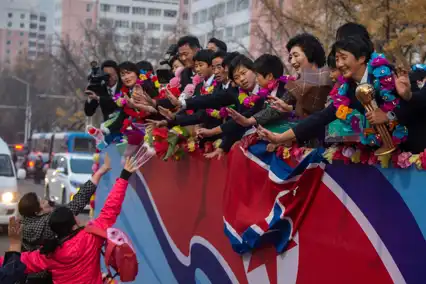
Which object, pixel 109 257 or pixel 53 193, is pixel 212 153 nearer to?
pixel 109 257

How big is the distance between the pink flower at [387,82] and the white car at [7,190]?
13.2m

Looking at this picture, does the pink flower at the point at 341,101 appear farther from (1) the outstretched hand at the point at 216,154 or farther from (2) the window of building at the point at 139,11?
(2) the window of building at the point at 139,11

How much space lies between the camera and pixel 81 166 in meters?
25.7

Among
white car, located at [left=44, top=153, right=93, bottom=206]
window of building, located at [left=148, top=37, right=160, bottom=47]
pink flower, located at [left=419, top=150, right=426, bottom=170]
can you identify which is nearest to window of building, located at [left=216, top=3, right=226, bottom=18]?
window of building, located at [left=148, top=37, right=160, bottom=47]

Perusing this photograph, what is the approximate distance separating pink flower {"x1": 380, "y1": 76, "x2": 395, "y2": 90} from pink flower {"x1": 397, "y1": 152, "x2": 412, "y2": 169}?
33cm

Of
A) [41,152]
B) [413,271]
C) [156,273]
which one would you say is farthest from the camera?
[41,152]

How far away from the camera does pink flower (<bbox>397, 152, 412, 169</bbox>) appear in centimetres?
415

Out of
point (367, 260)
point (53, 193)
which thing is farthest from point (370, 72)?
point (53, 193)

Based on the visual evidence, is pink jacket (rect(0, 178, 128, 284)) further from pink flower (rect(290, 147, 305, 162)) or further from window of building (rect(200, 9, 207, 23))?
window of building (rect(200, 9, 207, 23))

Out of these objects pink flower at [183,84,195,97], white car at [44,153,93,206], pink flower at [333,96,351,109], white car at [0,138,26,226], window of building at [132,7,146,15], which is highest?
window of building at [132,7,146,15]

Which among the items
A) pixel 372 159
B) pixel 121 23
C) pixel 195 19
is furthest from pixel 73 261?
pixel 121 23

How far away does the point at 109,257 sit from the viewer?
572 centimetres

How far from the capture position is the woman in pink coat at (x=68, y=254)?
550cm

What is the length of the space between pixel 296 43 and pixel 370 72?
1460 mm
